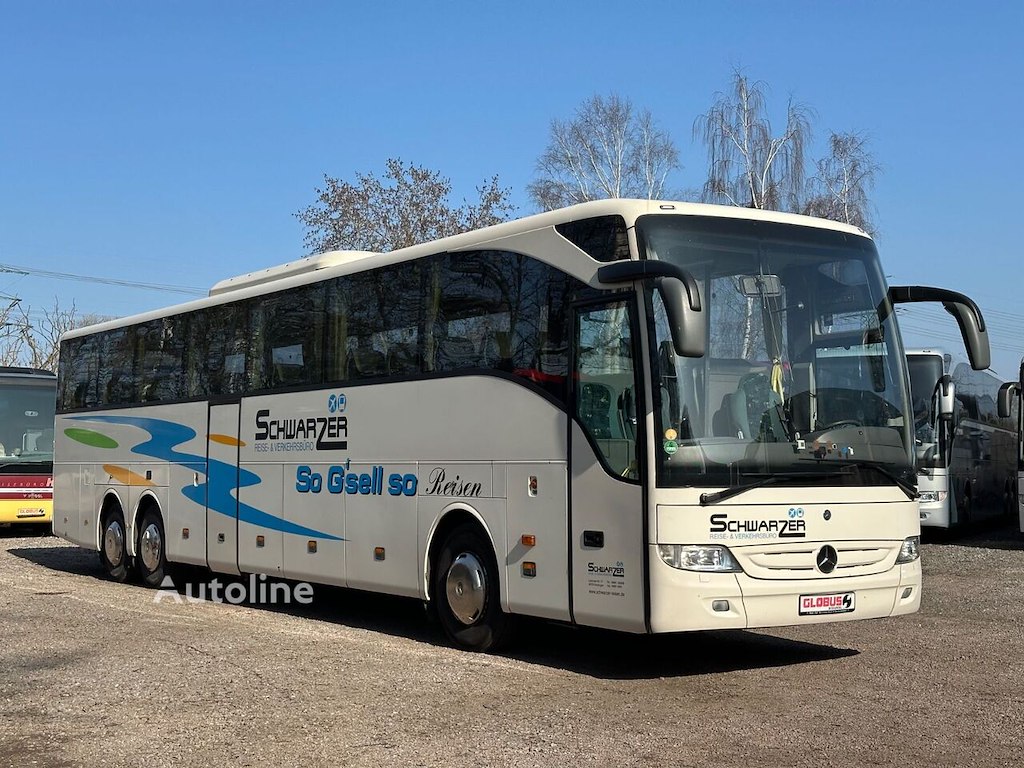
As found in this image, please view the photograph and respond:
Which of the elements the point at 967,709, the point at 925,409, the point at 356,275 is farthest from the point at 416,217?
the point at 967,709

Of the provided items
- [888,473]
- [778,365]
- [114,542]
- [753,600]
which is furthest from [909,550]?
[114,542]

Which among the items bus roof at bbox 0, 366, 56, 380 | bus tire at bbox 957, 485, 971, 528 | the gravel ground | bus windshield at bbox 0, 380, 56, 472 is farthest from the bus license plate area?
bus roof at bbox 0, 366, 56, 380

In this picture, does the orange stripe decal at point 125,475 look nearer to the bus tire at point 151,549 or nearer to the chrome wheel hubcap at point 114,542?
the bus tire at point 151,549

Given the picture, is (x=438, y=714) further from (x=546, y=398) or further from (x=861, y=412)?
(x=861, y=412)

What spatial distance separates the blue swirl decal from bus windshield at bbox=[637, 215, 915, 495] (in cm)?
504

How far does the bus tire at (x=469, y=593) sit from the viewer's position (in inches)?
431

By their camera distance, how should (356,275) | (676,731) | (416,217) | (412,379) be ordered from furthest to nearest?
(416,217)
(356,275)
(412,379)
(676,731)

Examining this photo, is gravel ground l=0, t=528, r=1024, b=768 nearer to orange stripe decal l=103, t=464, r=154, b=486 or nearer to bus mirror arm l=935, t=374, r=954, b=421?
orange stripe decal l=103, t=464, r=154, b=486

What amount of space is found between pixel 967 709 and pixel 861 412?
2466 mm

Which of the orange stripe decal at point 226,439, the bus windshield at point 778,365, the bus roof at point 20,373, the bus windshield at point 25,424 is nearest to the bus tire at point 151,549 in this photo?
the orange stripe decal at point 226,439

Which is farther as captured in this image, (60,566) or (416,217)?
(416,217)

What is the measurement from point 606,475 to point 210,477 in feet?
24.1

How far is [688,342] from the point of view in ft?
28.0

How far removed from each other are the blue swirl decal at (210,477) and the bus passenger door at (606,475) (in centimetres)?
395
